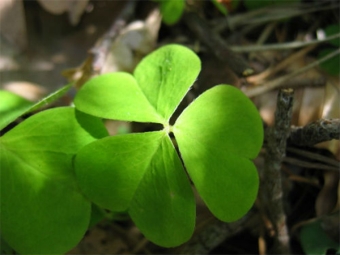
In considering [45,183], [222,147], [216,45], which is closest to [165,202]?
[222,147]

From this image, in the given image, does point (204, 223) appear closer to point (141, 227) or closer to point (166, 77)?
point (141, 227)

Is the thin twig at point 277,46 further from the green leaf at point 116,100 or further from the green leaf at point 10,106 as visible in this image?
the green leaf at point 10,106

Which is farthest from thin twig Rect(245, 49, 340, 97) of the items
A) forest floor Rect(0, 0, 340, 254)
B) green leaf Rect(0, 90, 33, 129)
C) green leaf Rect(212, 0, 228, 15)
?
green leaf Rect(0, 90, 33, 129)

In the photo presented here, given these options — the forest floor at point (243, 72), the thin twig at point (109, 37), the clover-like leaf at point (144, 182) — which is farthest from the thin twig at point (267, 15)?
the clover-like leaf at point (144, 182)

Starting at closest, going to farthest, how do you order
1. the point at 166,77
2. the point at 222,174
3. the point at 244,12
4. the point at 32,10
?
the point at 222,174, the point at 166,77, the point at 244,12, the point at 32,10

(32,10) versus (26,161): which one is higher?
(32,10)

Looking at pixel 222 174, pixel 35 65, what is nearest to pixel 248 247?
pixel 222 174

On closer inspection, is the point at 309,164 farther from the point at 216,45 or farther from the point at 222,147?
the point at 216,45

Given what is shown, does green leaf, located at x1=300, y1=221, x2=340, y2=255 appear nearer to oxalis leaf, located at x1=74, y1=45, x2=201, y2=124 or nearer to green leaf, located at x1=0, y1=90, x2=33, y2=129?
oxalis leaf, located at x1=74, y1=45, x2=201, y2=124
